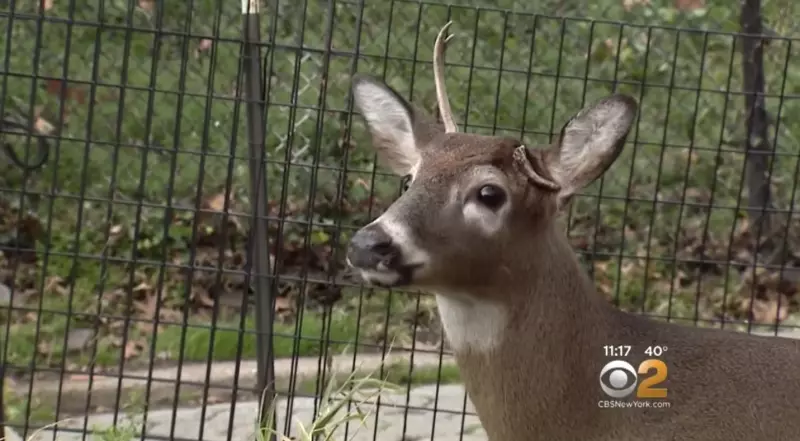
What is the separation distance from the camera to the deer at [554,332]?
3.09 metres

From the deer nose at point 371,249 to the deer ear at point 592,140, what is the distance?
53cm

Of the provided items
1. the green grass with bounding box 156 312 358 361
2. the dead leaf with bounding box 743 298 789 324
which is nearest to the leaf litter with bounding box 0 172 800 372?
the dead leaf with bounding box 743 298 789 324

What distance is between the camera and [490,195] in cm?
307

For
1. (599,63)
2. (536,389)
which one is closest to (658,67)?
(599,63)

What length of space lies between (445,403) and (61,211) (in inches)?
112

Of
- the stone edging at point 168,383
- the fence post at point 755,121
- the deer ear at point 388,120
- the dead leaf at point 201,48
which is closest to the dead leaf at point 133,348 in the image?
the stone edging at point 168,383

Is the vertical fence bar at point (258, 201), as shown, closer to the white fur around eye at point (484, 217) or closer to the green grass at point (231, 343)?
the white fur around eye at point (484, 217)

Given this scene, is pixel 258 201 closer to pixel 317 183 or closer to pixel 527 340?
pixel 527 340

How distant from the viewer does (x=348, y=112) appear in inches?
174

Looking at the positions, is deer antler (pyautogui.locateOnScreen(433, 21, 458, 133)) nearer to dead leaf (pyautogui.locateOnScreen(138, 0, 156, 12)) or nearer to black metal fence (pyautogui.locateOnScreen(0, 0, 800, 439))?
black metal fence (pyautogui.locateOnScreen(0, 0, 800, 439))

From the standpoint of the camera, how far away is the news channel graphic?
3.17 meters

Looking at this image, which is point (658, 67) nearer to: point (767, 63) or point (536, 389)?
point (767, 63)

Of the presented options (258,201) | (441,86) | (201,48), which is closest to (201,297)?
(201,48)

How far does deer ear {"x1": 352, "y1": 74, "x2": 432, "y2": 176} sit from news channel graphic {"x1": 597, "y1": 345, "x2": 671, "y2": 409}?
752mm
